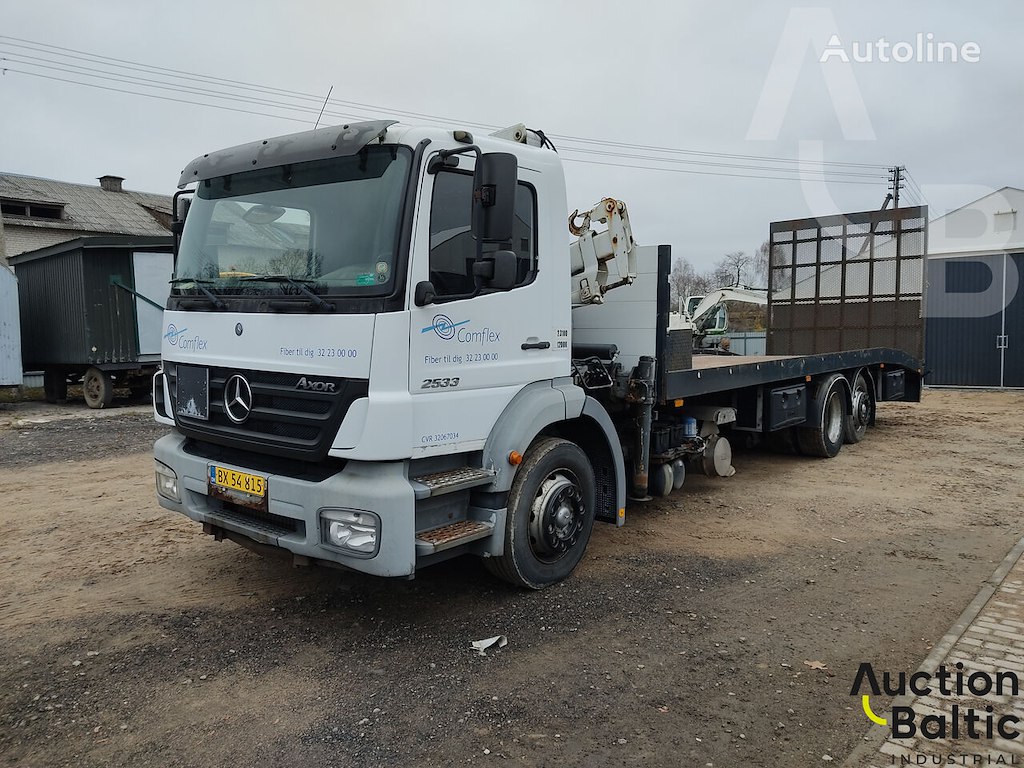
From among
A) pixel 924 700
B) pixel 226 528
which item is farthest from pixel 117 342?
pixel 924 700

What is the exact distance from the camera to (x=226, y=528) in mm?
4137

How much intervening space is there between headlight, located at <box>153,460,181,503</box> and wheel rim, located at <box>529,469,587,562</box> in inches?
83.3

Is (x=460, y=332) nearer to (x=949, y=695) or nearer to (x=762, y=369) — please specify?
(x=949, y=695)

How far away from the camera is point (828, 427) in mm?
9172

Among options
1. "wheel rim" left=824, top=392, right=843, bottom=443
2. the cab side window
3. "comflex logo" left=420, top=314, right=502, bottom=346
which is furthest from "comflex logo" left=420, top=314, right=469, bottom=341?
"wheel rim" left=824, top=392, right=843, bottom=443

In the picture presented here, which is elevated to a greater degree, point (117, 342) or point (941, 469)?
point (117, 342)

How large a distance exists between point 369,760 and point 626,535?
132 inches

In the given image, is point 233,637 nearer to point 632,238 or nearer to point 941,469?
point 632,238

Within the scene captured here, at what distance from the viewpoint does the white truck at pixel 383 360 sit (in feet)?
11.8

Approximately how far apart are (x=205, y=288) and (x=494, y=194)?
1811mm

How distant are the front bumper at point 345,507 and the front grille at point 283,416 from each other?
0.16 m

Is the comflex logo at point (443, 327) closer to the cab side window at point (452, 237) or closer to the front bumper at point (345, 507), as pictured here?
the cab side window at point (452, 237)

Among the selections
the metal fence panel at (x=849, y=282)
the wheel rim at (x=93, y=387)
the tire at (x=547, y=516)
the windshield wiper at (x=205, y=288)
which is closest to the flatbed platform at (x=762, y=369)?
the metal fence panel at (x=849, y=282)

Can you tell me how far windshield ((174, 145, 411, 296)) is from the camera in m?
3.69
